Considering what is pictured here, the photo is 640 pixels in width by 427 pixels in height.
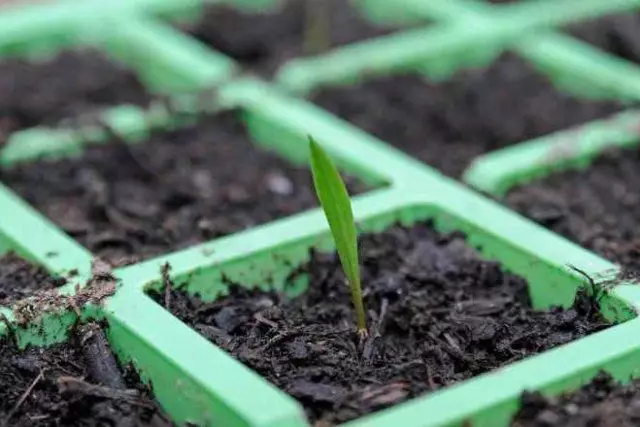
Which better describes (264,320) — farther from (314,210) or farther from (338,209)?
(314,210)

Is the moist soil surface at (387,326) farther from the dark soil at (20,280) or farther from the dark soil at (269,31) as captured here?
the dark soil at (269,31)

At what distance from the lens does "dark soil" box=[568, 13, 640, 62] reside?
2625 millimetres

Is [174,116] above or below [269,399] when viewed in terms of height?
below

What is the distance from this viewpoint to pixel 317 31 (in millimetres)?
2680

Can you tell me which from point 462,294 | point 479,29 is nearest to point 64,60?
point 479,29

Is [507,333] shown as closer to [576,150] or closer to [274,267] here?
[274,267]

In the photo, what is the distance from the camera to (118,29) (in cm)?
270

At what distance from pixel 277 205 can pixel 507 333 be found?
22.1 inches

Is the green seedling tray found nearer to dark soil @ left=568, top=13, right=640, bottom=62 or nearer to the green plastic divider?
the green plastic divider

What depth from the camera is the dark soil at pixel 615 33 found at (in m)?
2.62

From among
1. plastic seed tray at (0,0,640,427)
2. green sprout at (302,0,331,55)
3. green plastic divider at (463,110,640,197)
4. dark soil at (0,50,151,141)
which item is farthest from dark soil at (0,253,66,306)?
green sprout at (302,0,331,55)

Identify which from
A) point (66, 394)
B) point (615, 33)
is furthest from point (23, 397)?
point (615, 33)

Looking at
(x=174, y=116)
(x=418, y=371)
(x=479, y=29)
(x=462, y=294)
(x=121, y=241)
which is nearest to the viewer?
(x=418, y=371)

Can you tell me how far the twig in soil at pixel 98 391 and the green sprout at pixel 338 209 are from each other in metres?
0.28
